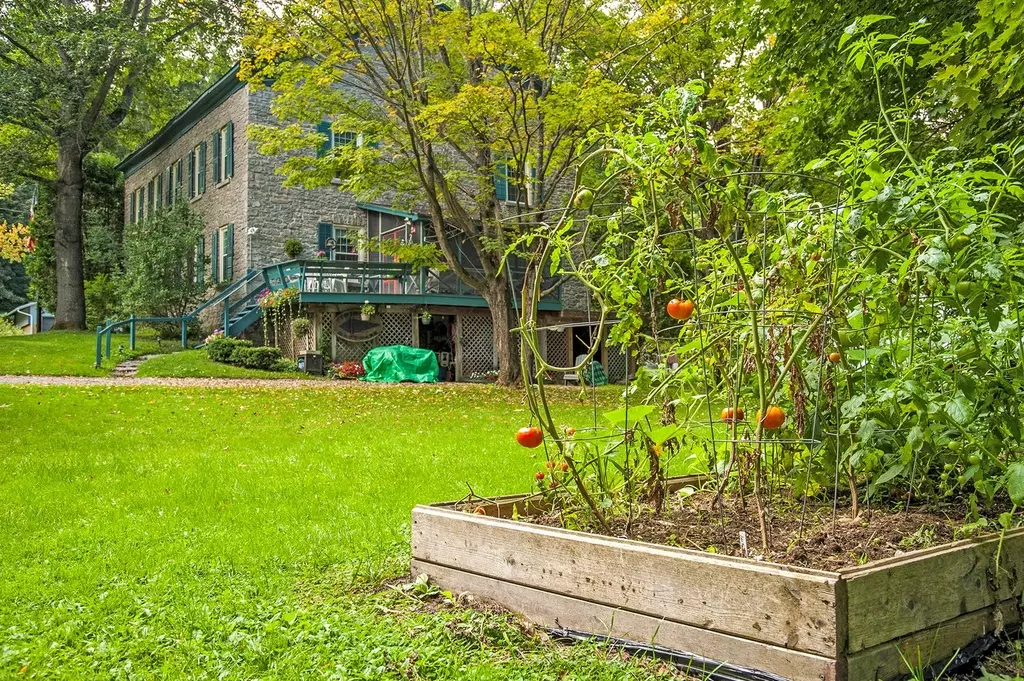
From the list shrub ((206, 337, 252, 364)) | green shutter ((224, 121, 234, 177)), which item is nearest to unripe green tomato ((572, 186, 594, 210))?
shrub ((206, 337, 252, 364))

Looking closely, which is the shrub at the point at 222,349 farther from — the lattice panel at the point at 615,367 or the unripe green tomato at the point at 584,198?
the unripe green tomato at the point at 584,198

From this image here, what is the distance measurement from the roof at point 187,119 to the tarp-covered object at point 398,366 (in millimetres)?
6980

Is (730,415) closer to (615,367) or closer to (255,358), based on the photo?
(255,358)

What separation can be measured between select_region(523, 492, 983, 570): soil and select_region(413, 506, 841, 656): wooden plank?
0.27 m

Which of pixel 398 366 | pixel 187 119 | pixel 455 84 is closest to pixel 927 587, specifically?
pixel 455 84

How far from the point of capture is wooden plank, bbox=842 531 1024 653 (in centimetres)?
234

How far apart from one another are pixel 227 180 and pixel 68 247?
6257 millimetres

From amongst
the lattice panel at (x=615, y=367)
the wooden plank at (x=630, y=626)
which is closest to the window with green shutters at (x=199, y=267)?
the lattice panel at (x=615, y=367)

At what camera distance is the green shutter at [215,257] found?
2206cm

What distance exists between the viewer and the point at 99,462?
6.70m

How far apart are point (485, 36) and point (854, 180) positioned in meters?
11.3

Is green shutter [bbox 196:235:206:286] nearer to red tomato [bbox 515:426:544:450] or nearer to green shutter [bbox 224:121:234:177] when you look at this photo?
green shutter [bbox 224:121:234:177]

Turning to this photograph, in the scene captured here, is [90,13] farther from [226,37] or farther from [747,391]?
[747,391]

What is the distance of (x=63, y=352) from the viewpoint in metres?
18.3
